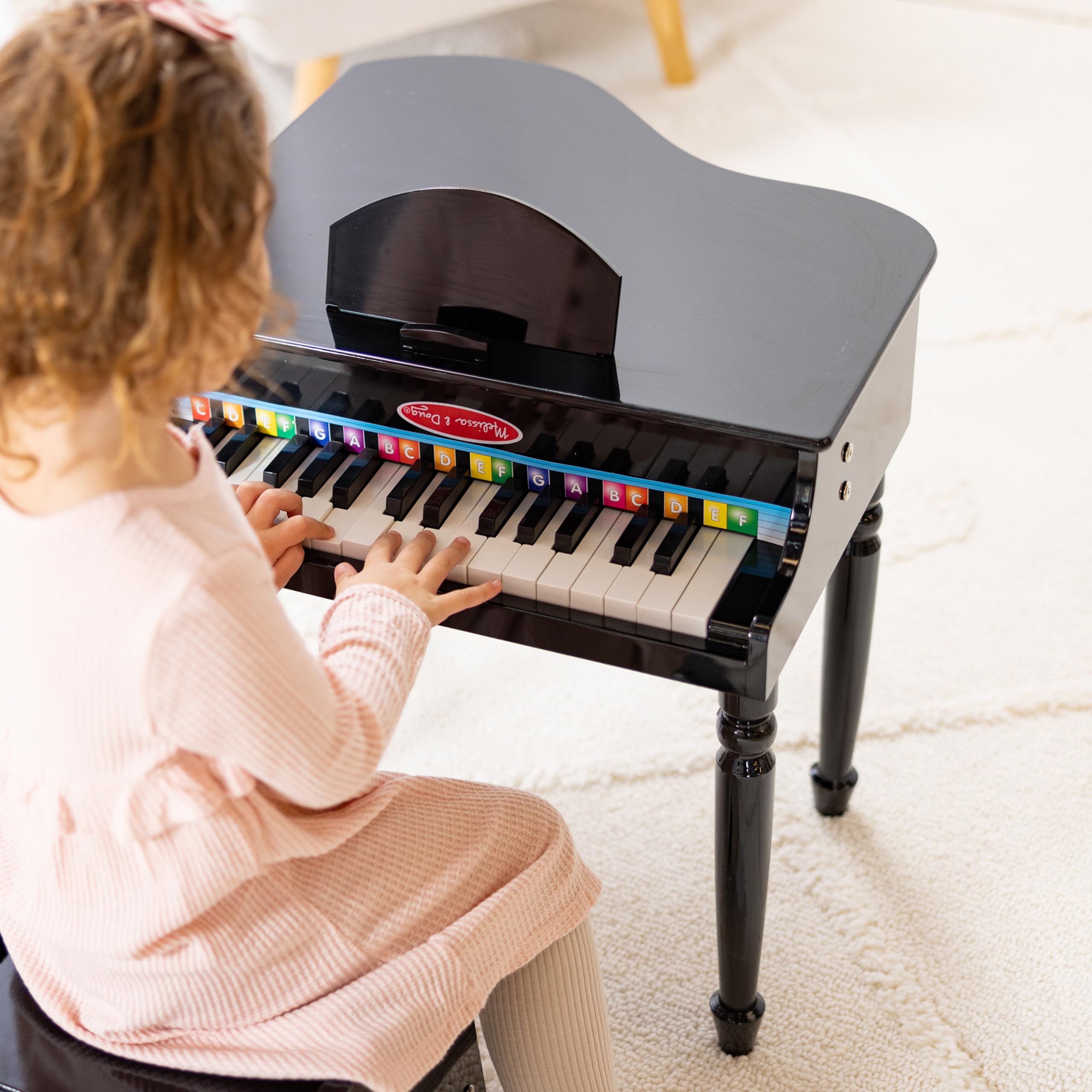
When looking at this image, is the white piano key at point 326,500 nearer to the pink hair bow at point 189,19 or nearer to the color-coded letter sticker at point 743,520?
the color-coded letter sticker at point 743,520

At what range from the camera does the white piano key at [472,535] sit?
1546 mm

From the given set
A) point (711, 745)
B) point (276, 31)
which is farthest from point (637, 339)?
point (276, 31)

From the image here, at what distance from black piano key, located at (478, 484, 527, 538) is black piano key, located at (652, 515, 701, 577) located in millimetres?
180

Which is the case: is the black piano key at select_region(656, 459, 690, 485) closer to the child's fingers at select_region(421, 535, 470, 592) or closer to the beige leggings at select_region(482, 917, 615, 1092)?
the child's fingers at select_region(421, 535, 470, 592)

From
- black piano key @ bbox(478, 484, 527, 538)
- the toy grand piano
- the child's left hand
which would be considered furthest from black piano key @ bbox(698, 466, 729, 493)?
the child's left hand

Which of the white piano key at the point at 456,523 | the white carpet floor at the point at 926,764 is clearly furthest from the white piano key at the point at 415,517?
the white carpet floor at the point at 926,764

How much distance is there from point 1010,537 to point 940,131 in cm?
198

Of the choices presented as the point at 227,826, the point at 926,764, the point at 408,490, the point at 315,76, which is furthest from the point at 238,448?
the point at 315,76

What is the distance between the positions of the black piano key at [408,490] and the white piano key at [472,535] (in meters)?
0.07

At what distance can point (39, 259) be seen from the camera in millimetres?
950

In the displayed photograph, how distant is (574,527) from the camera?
1.56m

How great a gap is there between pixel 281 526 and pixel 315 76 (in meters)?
2.75

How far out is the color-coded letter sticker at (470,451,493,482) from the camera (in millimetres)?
1626

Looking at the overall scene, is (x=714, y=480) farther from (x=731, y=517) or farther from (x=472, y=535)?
(x=472, y=535)
